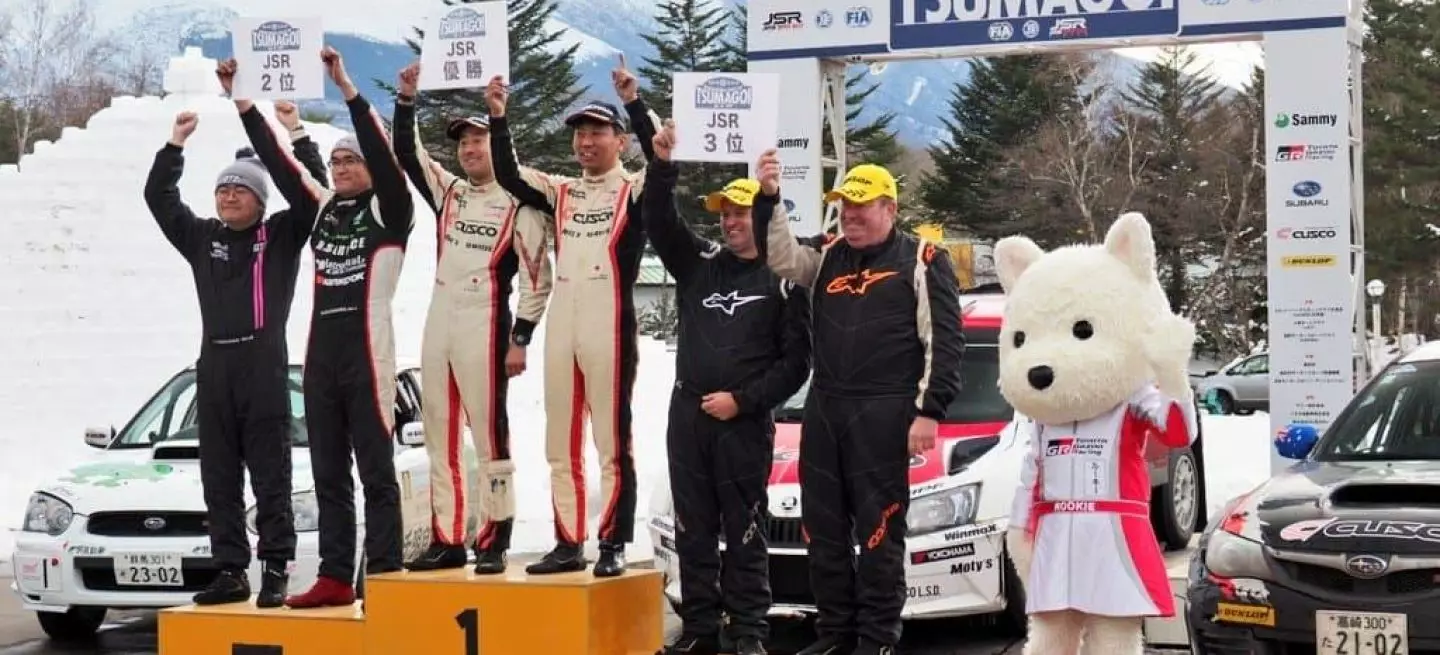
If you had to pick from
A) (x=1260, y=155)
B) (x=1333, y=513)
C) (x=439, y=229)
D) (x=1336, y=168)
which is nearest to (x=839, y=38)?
(x=1336, y=168)

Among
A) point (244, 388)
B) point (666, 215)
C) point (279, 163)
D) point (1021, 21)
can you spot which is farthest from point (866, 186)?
point (1021, 21)

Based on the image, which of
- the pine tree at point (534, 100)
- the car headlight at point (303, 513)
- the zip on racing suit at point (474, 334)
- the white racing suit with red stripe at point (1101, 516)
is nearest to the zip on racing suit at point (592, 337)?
the zip on racing suit at point (474, 334)

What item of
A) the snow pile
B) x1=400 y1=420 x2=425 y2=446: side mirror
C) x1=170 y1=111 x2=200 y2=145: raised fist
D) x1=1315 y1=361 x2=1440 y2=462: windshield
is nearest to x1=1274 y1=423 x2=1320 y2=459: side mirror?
x1=1315 y1=361 x2=1440 y2=462: windshield

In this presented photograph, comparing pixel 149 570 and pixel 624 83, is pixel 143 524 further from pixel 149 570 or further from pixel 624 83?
pixel 624 83

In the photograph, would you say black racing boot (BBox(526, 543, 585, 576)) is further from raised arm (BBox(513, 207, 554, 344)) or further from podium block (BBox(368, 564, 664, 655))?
raised arm (BBox(513, 207, 554, 344))

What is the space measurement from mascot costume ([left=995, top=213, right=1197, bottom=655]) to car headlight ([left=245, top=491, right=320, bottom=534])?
4221 mm

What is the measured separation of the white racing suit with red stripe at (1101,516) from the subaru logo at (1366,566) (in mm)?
749

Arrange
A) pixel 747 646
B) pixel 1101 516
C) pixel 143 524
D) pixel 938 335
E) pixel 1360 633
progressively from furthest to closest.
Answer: pixel 143 524
pixel 747 646
pixel 938 335
pixel 1360 633
pixel 1101 516

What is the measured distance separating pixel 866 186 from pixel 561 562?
77.0 inches

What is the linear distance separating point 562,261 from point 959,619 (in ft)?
11.1

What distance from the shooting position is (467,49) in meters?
7.40

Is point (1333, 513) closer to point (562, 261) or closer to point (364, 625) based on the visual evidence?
point (562, 261)

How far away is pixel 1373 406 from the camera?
7543mm

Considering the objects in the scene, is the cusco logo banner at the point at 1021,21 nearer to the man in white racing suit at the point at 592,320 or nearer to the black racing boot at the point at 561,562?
the man in white racing suit at the point at 592,320
